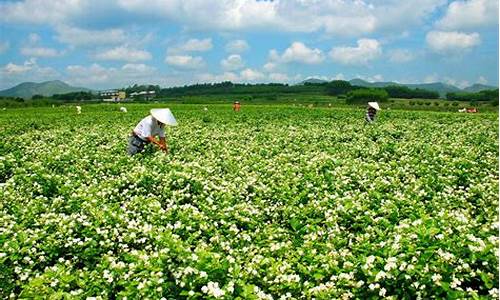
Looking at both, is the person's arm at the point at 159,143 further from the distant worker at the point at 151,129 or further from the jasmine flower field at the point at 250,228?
the jasmine flower field at the point at 250,228

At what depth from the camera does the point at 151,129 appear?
16.9 m

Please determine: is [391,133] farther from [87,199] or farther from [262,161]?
[87,199]

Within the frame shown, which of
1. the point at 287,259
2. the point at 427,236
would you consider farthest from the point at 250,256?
the point at 427,236

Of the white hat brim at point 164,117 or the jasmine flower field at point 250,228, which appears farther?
the white hat brim at point 164,117

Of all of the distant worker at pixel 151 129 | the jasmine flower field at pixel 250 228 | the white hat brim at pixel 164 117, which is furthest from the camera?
the distant worker at pixel 151 129

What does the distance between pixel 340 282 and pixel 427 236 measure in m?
1.41

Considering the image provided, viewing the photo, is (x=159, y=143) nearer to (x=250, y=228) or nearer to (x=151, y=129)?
(x=151, y=129)

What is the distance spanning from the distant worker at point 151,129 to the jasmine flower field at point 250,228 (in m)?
0.71

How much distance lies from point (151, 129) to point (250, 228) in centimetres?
858

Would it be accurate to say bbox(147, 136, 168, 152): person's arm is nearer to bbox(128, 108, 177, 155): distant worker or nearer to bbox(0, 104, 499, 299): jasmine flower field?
bbox(128, 108, 177, 155): distant worker

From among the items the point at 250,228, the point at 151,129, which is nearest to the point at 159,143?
the point at 151,129

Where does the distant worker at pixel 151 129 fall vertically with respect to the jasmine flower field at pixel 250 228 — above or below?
above

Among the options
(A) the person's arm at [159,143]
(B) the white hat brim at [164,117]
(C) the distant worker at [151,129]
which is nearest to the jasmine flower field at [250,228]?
(A) the person's arm at [159,143]

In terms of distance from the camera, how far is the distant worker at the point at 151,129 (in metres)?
16.4
